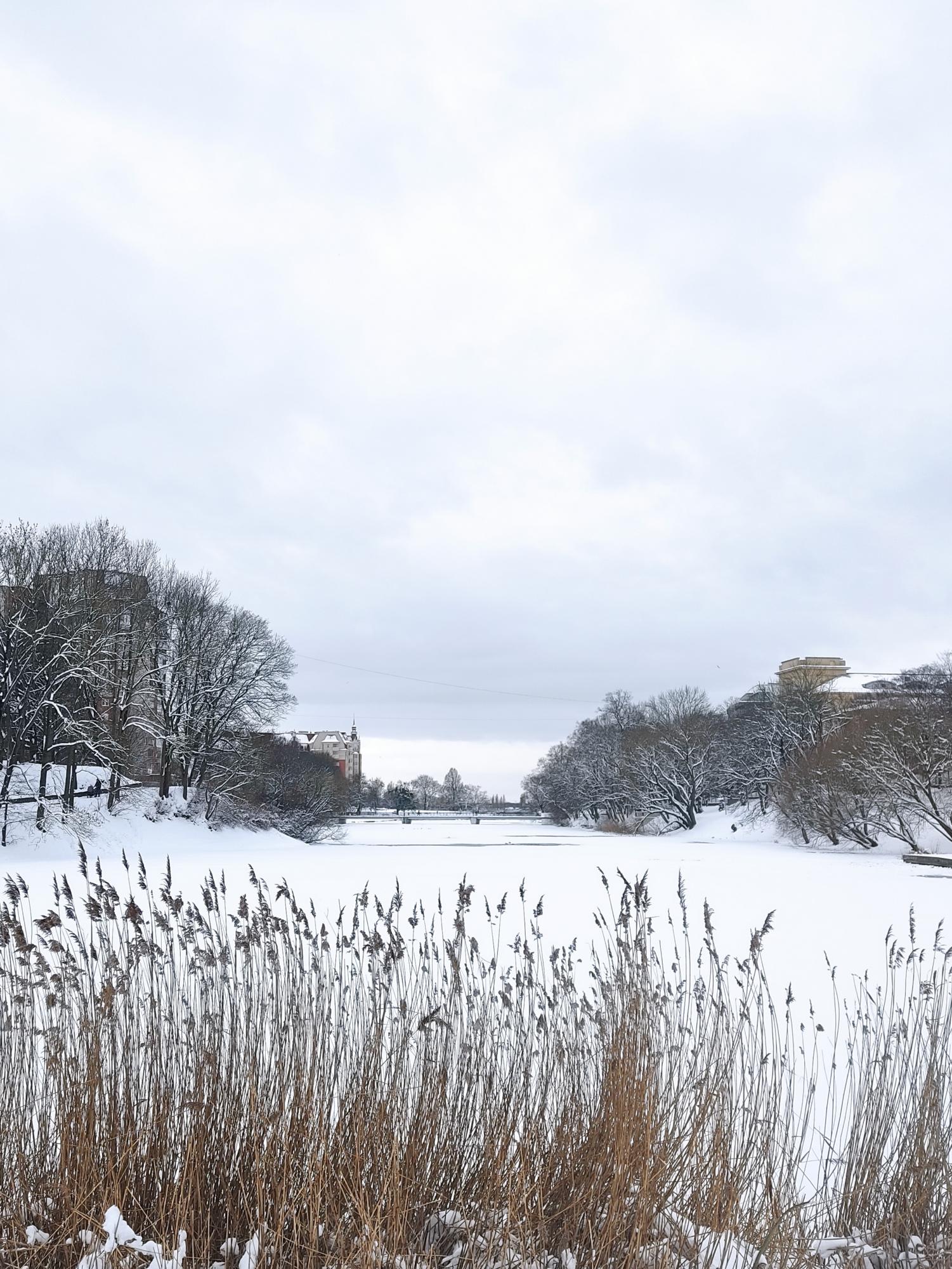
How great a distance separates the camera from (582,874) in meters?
21.5

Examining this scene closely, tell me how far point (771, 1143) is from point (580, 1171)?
2.80 ft

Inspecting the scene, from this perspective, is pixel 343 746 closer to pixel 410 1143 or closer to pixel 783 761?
pixel 783 761

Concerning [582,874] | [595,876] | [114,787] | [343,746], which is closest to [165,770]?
[114,787]

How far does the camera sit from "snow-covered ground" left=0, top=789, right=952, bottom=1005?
1154cm

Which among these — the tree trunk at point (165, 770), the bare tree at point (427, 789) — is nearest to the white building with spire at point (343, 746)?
the bare tree at point (427, 789)

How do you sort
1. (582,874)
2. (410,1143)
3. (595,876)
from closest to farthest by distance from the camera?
1. (410,1143)
2. (595,876)
3. (582,874)

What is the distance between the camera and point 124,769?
35938mm

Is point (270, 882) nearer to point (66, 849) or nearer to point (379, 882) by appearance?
point (379, 882)

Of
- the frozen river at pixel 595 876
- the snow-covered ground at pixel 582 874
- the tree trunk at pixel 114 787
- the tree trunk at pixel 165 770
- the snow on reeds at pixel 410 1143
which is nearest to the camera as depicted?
the snow on reeds at pixel 410 1143

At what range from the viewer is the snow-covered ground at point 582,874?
11.5 m

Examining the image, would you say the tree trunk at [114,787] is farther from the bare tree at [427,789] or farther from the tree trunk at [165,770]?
the bare tree at [427,789]

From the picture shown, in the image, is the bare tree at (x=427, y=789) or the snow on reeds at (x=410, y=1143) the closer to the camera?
the snow on reeds at (x=410, y=1143)

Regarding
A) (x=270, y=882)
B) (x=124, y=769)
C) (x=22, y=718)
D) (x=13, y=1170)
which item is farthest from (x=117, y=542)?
(x=13, y=1170)

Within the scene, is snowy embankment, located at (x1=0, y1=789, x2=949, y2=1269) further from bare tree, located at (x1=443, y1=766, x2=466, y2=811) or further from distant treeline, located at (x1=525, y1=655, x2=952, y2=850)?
bare tree, located at (x1=443, y1=766, x2=466, y2=811)
